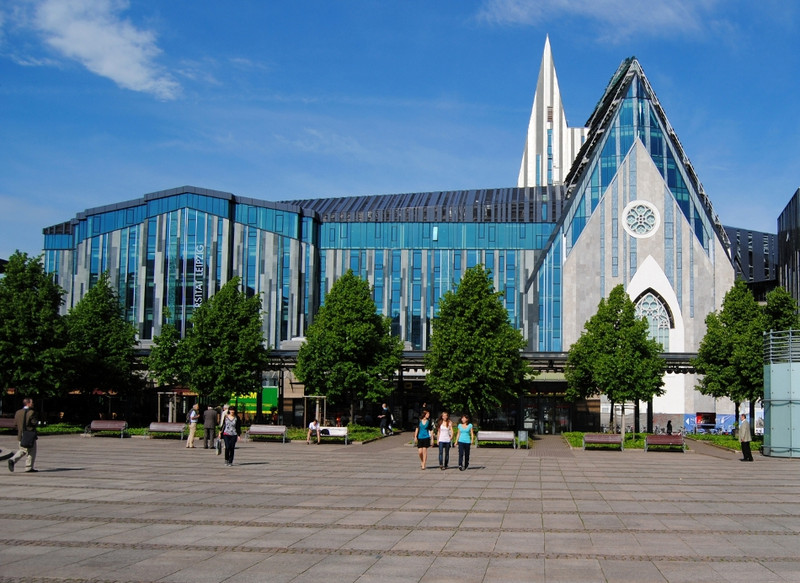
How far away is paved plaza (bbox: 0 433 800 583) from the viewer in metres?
11.3

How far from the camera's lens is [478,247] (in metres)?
87.7

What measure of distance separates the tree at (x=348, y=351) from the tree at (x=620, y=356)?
11988 millimetres

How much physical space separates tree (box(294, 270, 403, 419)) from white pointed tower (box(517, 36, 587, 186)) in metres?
111

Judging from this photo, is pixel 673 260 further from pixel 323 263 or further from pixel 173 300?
pixel 173 300

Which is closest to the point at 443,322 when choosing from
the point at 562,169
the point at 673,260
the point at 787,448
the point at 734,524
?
the point at 787,448

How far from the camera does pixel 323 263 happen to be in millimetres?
90000

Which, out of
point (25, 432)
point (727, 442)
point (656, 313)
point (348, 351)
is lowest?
point (727, 442)

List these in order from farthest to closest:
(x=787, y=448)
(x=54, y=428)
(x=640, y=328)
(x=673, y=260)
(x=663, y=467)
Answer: (x=673, y=260) < (x=640, y=328) < (x=54, y=428) < (x=787, y=448) < (x=663, y=467)

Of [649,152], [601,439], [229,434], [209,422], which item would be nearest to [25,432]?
[229,434]

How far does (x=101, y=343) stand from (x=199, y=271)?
31925 millimetres

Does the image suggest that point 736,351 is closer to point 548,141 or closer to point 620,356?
point 620,356

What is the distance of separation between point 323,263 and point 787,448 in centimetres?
5993

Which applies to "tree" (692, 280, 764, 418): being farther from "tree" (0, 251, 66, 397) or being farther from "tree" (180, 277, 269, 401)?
"tree" (0, 251, 66, 397)

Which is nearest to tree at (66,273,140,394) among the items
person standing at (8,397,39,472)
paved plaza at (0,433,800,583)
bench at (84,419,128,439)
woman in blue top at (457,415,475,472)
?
bench at (84,419,128,439)
